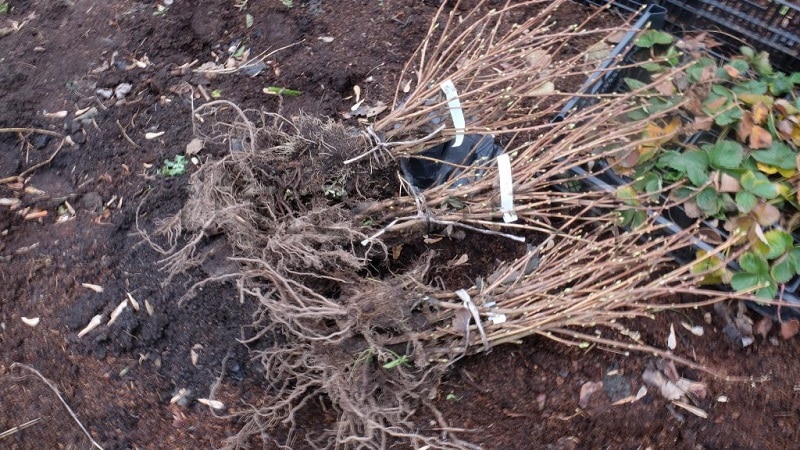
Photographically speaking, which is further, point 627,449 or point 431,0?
point 431,0

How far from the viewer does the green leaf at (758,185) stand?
2051 millimetres

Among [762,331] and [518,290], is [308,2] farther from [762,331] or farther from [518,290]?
[762,331]

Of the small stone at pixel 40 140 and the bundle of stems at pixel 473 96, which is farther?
the small stone at pixel 40 140

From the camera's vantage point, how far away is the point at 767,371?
81.0 inches

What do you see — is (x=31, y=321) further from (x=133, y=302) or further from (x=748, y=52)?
(x=748, y=52)

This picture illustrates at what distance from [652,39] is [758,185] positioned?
77 cm

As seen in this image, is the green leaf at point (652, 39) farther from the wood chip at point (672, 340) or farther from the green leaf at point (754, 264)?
the wood chip at point (672, 340)

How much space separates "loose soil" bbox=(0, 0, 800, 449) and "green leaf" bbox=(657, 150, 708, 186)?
50cm

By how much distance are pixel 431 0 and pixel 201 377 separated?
6.88 feet

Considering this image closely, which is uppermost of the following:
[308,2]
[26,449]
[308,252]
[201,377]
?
[308,2]

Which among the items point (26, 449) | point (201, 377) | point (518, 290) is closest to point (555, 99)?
point (518, 290)

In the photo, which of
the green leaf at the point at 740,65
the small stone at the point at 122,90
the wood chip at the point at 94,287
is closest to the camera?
the wood chip at the point at 94,287

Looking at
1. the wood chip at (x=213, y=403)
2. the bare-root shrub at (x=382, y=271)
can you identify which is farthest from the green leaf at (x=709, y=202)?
the wood chip at (x=213, y=403)

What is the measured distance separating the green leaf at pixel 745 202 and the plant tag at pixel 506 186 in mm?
797
